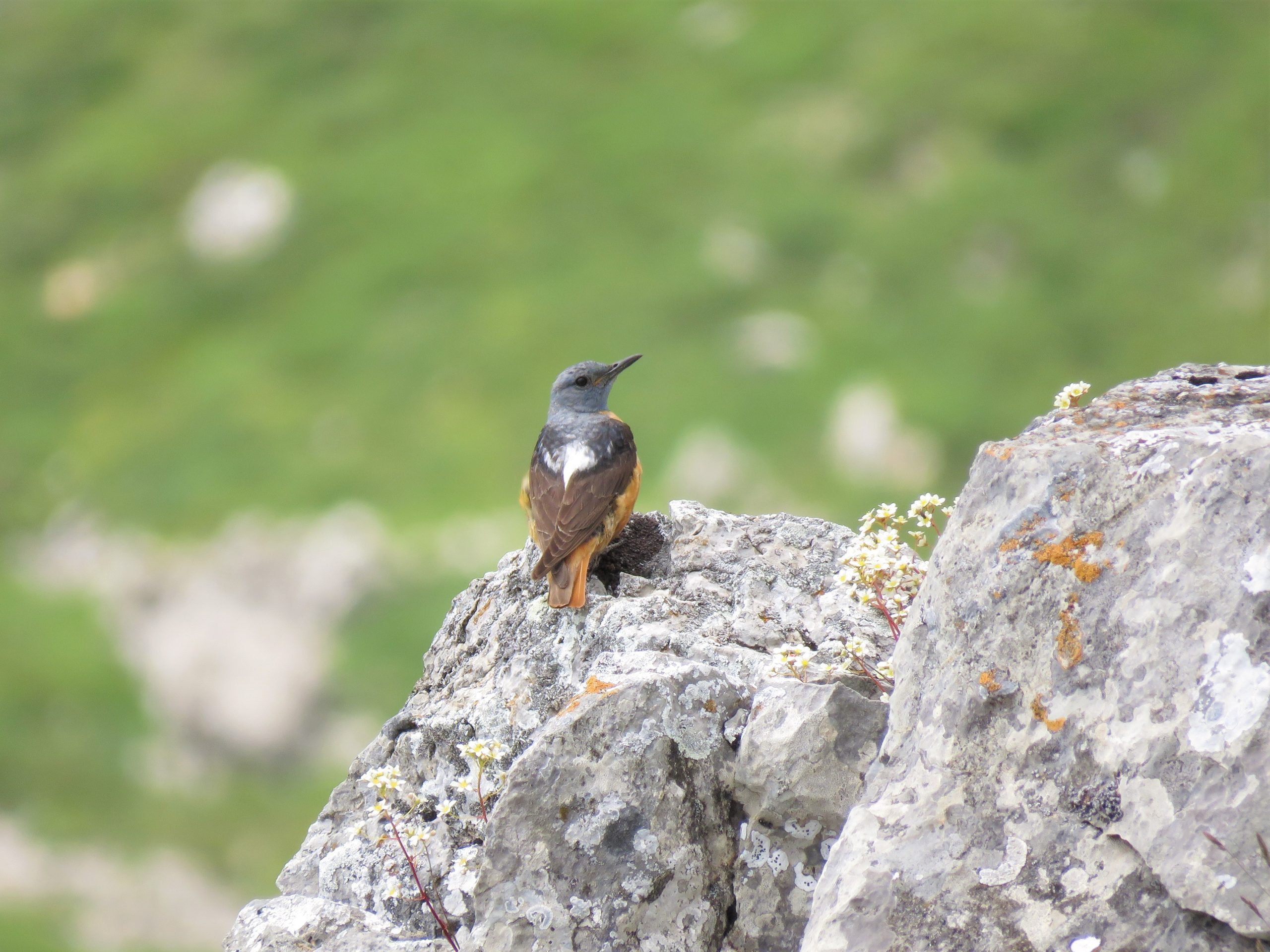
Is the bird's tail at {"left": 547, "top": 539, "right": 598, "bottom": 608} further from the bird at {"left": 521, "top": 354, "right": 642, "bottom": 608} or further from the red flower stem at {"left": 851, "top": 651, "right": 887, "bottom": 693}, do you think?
the red flower stem at {"left": 851, "top": 651, "right": 887, "bottom": 693}

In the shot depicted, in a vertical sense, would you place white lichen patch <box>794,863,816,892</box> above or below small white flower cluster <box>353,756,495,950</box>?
below

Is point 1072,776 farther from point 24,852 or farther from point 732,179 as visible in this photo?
point 732,179

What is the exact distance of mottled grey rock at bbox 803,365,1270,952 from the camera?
13.0 feet

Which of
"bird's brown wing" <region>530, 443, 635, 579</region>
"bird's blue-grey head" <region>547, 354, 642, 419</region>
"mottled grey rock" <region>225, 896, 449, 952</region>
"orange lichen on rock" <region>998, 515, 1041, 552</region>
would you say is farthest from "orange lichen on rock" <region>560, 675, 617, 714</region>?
"bird's blue-grey head" <region>547, 354, 642, 419</region>

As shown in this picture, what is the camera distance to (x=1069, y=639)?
442cm

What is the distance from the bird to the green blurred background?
16904 mm

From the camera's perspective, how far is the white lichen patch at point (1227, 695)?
3.92 meters

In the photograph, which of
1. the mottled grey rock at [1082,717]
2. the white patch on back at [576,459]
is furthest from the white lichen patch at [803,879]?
the white patch on back at [576,459]

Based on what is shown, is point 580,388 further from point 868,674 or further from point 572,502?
point 868,674

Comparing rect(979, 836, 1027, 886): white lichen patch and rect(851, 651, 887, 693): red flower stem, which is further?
rect(851, 651, 887, 693): red flower stem

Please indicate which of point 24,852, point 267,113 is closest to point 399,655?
point 24,852

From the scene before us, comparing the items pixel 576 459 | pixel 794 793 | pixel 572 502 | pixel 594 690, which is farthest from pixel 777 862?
pixel 576 459

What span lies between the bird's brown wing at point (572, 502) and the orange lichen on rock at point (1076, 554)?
3263mm

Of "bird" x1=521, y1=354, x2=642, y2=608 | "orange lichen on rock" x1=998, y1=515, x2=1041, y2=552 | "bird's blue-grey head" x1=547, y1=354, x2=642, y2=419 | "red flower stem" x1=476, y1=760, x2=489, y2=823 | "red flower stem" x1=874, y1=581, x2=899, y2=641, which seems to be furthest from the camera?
"bird's blue-grey head" x1=547, y1=354, x2=642, y2=419
